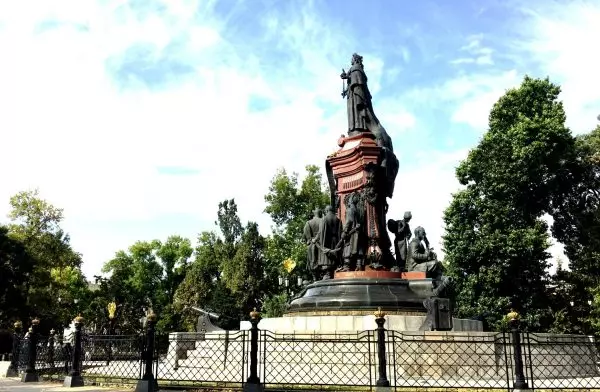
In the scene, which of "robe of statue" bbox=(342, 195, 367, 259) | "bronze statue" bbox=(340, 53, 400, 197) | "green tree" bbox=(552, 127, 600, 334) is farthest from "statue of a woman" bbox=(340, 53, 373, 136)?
"green tree" bbox=(552, 127, 600, 334)

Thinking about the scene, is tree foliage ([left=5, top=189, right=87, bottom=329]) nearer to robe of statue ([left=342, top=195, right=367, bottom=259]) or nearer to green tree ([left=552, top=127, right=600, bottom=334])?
robe of statue ([left=342, top=195, right=367, bottom=259])

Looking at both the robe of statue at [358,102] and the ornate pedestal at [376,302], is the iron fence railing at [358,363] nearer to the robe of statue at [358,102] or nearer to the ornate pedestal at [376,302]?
the ornate pedestal at [376,302]

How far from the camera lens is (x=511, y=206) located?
27.7m

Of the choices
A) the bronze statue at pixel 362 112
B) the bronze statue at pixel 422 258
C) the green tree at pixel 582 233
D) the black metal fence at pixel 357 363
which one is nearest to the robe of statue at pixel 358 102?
the bronze statue at pixel 362 112

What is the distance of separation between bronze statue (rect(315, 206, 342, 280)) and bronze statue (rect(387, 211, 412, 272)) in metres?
1.74

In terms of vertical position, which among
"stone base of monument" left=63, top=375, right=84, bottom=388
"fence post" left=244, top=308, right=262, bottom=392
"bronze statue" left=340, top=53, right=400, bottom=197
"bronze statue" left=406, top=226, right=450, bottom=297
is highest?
"bronze statue" left=340, top=53, right=400, bottom=197

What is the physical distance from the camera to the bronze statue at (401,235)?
1551 cm

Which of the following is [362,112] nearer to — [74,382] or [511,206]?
[74,382]

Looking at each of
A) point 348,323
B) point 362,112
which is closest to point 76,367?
point 348,323

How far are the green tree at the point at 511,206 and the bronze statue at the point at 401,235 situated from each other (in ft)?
38.9

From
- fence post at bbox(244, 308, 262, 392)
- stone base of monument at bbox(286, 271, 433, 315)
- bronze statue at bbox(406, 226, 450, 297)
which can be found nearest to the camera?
fence post at bbox(244, 308, 262, 392)

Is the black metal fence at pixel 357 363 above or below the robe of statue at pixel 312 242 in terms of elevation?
below

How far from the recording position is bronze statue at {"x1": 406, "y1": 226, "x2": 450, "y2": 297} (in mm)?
14828

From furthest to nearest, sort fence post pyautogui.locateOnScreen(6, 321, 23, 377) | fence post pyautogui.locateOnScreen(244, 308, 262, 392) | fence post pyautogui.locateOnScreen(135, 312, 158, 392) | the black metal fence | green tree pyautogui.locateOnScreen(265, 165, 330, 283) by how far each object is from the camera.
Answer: green tree pyautogui.locateOnScreen(265, 165, 330, 283) < fence post pyautogui.locateOnScreen(6, 321, 23, 377) < the black metal fence < fence post pyautogui.locateOnScreen(135, 312, 158, 392) < fence post pyautogui.locateOnScreen(244, 308, 262, 392)
